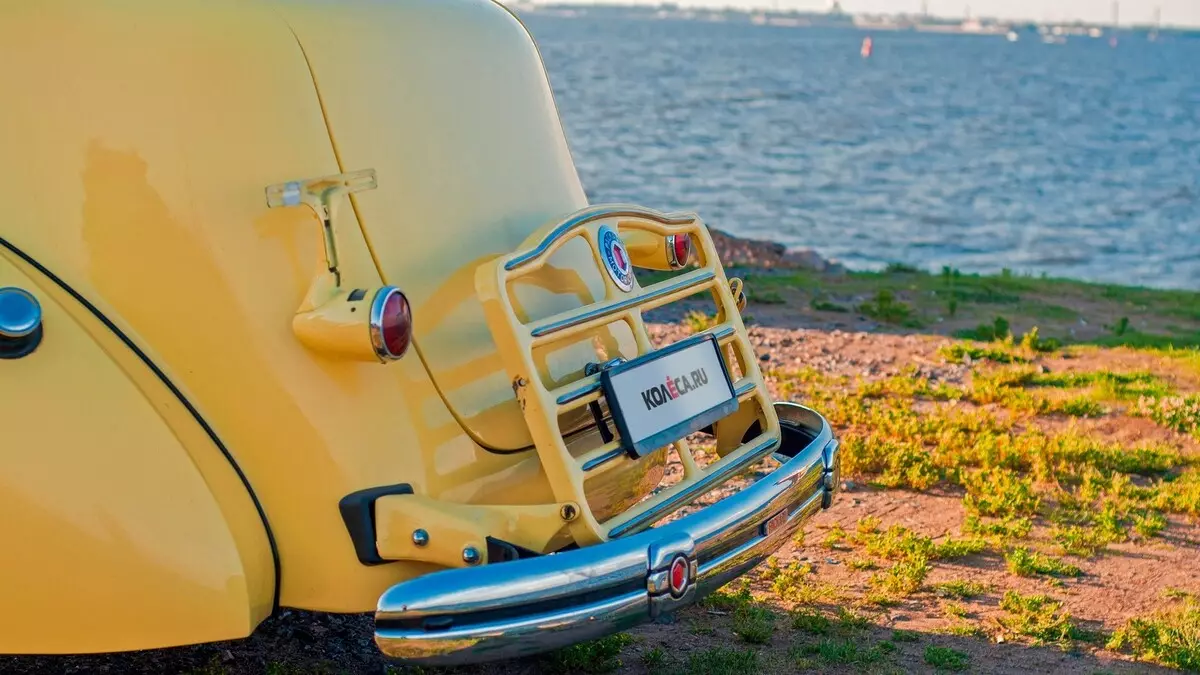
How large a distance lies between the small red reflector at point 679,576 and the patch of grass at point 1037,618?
1626 millimetres

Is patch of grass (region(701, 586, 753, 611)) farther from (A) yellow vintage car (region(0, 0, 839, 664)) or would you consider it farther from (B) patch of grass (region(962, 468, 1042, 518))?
(B) patch of grass (region(962, 468, 1042, 518))

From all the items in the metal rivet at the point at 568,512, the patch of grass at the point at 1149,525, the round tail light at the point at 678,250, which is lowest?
the patch of grass at the point at 1149,525

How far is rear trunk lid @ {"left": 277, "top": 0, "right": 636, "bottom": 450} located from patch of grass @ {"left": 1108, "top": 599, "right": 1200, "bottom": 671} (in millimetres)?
1781

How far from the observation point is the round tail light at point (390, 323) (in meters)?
2.75

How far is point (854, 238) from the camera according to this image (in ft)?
70.1

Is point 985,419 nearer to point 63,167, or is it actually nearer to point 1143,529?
point 1143,529

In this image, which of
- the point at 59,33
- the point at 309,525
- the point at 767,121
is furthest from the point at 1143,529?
the point at 767,121

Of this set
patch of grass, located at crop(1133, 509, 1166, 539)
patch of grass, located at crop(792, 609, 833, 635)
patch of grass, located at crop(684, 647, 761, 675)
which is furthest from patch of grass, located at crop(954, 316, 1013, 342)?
patch of grass, located at crop(684, 647, 761, 675)

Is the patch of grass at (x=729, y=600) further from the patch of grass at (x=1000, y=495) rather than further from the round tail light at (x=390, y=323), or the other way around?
the round tail light at (x=390, y=323)

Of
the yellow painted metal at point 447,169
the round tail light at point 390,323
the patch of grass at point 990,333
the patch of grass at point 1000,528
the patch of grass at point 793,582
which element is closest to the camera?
the round tail light at point 390,323

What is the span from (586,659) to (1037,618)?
4.71ft

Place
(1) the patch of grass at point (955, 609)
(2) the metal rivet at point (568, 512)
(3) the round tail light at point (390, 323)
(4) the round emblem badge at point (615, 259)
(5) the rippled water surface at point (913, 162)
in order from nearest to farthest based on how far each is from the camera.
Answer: (3) the round tail light at point (390, 323), (2) the metal rivet at point (568, 512), (4) the round emblem badge at point (615, 259), (1) the patch of grass at point (955, 609), (5) the rippled water surface at point (913, 162)

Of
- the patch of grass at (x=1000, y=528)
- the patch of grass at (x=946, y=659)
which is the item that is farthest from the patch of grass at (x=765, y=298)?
the patch of grass at (x=946, y=659)

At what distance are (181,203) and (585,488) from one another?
3.70 ft
